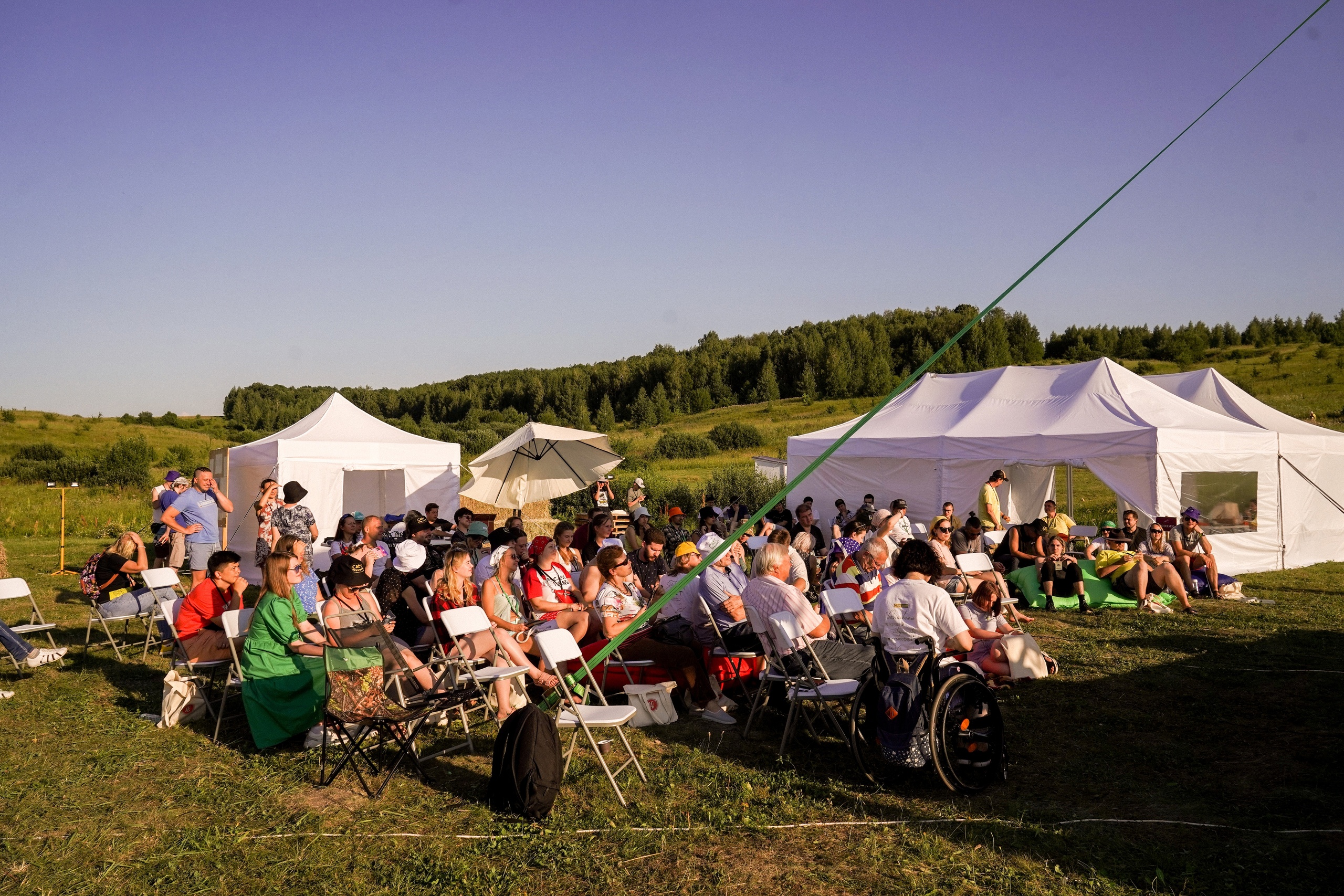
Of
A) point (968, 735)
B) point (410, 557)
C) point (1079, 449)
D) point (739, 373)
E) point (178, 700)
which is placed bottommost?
point (178, 700)

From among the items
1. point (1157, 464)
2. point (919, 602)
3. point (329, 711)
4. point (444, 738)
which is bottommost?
point (444, 738)

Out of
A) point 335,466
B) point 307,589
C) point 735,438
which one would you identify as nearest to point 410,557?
point 307,589

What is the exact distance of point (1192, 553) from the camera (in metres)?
10.2

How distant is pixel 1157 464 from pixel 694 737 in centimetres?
840

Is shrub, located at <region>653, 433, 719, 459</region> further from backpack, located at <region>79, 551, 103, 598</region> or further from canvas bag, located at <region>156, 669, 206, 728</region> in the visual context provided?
canvas bag, located at <region>156, 669, 206, 728</region>

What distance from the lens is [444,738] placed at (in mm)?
5242

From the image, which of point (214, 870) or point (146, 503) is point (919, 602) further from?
point (146, 503)

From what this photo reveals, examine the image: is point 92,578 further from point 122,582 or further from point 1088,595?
point 1088,595

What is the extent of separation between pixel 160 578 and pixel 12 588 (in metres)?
1.03

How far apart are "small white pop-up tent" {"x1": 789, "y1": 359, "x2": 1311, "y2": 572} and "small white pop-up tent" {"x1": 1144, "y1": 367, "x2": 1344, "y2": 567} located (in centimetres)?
18

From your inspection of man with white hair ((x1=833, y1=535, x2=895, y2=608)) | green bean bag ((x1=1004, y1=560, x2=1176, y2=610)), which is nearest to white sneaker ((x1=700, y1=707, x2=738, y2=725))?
man with white hair ((x1=833, y1=535, x2=895, y2=608))

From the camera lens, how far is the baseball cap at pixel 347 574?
547 cm

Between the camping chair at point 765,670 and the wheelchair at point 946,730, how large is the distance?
685 mm

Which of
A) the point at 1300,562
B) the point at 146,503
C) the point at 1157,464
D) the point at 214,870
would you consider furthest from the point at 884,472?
the point at 146,503
